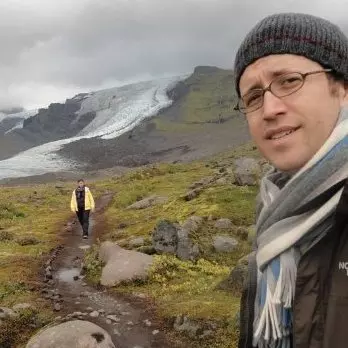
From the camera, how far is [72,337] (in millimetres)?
11055

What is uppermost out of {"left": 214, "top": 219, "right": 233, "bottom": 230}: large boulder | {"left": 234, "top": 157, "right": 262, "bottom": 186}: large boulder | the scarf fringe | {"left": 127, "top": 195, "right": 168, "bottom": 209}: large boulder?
the scarf fringe

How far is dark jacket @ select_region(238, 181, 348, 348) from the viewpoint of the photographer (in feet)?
8.41

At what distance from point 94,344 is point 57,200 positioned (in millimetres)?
45009

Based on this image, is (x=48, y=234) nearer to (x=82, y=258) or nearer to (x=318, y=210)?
(x=82, y=258)

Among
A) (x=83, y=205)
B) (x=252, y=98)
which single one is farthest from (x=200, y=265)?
(x=252, y=98)

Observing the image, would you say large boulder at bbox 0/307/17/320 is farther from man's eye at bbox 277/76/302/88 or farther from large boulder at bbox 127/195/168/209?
large boulder at bbox 127/195/168/209

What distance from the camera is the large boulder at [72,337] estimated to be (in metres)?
10.9

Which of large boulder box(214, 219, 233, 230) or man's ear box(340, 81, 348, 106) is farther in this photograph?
large boulder box(214, 219, 233, 230)

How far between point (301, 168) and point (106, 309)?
12554 millimetres

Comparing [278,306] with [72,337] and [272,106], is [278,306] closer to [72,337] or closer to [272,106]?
[272,106]

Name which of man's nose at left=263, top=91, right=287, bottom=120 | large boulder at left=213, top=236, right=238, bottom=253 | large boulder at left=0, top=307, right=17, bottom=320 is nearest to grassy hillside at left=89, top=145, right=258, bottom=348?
large boulder at left=213, top=236, right=238, bottom=253

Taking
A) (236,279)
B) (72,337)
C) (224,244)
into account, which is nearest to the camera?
(72,337)

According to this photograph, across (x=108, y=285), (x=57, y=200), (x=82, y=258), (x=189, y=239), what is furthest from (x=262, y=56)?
(x=57, y=200)

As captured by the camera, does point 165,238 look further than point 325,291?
Yes
